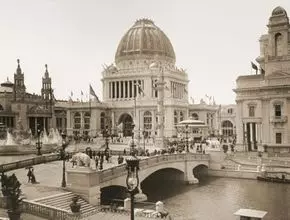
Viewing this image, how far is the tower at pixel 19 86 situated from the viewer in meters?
87.5

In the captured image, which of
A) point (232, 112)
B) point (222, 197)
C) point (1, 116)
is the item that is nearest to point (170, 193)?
point (222, 197)

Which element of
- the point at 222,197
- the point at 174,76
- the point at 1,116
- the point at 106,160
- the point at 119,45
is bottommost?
the point at 222,197

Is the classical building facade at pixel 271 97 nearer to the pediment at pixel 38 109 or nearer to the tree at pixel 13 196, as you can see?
the pediment at pixel 38 109

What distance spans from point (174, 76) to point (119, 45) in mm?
18335

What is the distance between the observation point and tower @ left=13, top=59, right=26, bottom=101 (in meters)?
87.5

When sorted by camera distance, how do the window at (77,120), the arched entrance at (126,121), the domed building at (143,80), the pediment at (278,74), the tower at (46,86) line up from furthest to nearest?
the window at (77,120) < the arched entrance at (126,121) < the domed building at (143,80) < the tower at (46,86) < the pediment at (278,74)

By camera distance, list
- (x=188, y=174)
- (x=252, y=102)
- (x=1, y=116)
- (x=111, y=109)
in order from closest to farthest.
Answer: (x=188, y=174) < (x=252, y=102) < (x=1, y=116) < (x=111, y=109)

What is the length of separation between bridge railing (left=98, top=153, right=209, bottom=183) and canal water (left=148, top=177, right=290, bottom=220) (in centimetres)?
313

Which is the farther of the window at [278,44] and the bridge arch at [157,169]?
the window at [278,44]

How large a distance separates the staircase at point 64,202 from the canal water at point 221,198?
24.3ft

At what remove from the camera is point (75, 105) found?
349 ft

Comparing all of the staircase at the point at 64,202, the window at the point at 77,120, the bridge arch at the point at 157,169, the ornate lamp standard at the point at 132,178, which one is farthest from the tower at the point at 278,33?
the window at the point at 77,120

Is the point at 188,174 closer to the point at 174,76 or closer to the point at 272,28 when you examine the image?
the point at 272,28

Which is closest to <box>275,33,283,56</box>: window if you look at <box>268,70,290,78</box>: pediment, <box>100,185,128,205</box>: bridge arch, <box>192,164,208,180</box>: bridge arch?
<box>268,70,290,78</box>: pediment
